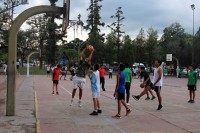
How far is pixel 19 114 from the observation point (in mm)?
12734

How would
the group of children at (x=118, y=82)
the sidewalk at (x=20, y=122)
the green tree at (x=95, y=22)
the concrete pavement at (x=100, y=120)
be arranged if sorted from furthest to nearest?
the green tree at (x=95, y=22) < the group of children at (x=118, y=82) < the concrete pavement at (x=100, y=120) < the sidewalk at (x=20, y=122)

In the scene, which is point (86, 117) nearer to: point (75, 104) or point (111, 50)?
point (75, 104)

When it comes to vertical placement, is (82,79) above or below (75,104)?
above

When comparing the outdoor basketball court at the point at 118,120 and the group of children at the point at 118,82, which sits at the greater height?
the group of children at the point at 118,82

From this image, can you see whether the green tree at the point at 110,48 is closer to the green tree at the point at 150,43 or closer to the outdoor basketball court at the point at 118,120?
the green tree at the point at 150,43

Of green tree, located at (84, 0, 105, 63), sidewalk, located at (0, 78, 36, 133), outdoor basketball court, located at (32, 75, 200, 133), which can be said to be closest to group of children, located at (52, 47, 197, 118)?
outdoor basketball court, located at (32, 75, 200, 133)

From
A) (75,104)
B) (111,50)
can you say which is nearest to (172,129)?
(75,104)

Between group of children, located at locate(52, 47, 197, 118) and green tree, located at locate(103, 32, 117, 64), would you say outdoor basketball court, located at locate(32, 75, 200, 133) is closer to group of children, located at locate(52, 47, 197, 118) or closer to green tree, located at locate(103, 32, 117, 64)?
group of children, located at locate(52, 47, 197, 118)

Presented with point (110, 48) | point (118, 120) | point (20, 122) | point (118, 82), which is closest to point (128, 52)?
point (110, 48)

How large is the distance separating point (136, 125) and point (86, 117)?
203 cm

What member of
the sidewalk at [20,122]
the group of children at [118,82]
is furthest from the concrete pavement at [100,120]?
the group of children at [118,82]

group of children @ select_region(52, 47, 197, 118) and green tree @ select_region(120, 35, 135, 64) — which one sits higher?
green tree @ select_region(120, 35, 135, 64)

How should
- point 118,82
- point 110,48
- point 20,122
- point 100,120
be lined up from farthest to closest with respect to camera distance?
1. point 110,48
2. point 118,82
3. point 100,120
4. point 20,122

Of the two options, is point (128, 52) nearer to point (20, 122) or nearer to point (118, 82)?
point (118, 82)
